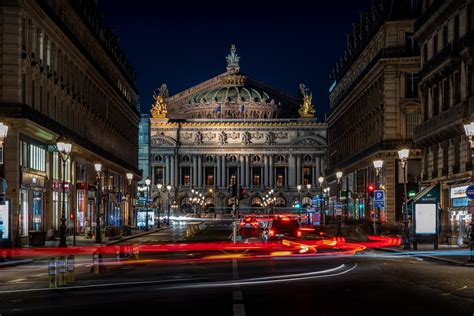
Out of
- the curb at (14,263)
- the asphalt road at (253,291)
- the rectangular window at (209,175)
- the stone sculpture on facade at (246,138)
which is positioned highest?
the stone sculpture on facade at (246,138)

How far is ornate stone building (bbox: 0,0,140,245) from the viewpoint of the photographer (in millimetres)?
45438

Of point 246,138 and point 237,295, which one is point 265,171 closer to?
point 246,138

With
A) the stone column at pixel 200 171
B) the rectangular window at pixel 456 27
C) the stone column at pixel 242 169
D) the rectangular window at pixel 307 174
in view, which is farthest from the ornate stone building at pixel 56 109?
the rectangular window at pixel 307 174

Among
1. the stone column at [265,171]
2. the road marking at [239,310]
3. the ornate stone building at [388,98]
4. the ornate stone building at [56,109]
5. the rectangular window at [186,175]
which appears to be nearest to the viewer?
the road marking at [239,310]

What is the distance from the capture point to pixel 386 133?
238 ft

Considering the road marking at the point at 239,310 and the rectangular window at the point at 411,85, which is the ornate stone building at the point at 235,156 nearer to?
the rectangular window at the point at 411,85

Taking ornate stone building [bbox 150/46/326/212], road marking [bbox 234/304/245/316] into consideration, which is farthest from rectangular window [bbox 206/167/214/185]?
road marking [bbox 234/304/245/316]

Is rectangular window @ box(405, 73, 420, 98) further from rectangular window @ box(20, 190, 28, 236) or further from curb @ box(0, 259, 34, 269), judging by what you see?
curb @ box(0, 259, 34, 269)

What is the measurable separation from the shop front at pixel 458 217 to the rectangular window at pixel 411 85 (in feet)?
82.8

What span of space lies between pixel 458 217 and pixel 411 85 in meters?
27.2

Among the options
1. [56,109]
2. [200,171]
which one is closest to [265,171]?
[200,171]

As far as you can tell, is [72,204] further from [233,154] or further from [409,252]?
[233,154]

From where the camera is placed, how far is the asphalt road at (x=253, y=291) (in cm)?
1669

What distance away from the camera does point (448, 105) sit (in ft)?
161
